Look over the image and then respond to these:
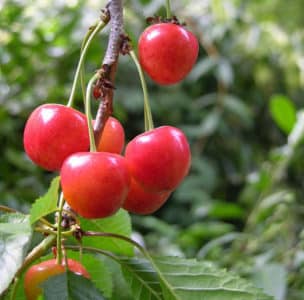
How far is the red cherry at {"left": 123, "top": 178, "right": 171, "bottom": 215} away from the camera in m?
0.54

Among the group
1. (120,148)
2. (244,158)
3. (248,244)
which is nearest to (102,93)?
(120,148)

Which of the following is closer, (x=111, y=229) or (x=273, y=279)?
(x=111, y=229)

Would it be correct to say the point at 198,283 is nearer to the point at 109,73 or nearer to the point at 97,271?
the point at 97,271

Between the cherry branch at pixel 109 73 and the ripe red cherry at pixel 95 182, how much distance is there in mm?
40

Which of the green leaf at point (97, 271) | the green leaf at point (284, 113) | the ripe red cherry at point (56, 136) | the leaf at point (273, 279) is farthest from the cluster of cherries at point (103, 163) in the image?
the green leaf at point (284, 113)

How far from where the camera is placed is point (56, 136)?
20.5 inches

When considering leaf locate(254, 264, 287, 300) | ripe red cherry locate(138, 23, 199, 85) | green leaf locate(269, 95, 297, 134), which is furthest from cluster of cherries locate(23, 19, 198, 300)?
green leaf locate(269, 95, 297, 134)

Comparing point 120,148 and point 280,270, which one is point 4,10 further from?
point 120,148

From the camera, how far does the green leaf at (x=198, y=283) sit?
0.58 metres

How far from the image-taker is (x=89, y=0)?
2.00 m

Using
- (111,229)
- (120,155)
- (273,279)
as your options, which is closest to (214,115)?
(273,279)

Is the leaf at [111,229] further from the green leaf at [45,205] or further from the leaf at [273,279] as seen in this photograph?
the leaf at [273,279]

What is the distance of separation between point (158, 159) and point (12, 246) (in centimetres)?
14

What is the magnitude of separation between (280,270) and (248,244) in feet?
0.87
